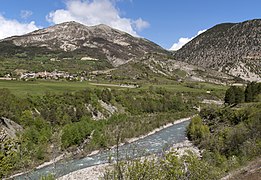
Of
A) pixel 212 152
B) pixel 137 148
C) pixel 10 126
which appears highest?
pixel 137 148

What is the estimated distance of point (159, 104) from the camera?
121188 mm

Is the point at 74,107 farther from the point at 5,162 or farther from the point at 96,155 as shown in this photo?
the point at 5,162

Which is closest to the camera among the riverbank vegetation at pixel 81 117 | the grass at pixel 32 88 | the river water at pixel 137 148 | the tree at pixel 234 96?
the river water at pixel 137 148

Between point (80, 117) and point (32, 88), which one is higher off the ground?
point (32, 88)

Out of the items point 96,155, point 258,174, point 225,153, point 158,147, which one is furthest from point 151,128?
point 258,174

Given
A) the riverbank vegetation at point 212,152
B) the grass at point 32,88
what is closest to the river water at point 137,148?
the riverbank vegetation at point 212,152

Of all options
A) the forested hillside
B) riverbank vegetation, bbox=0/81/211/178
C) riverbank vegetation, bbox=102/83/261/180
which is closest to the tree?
riverbank vegetation, bbox=102/83/261/180

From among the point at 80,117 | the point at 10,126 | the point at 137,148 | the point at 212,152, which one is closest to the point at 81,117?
the point at 80,117

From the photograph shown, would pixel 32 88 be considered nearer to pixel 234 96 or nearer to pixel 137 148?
pixel 234 96

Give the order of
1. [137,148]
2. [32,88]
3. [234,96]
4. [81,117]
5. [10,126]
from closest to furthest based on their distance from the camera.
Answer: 1. [137,148]
2. [10,126]
3. [81,117]
4. [234,96]
5. [32,88]

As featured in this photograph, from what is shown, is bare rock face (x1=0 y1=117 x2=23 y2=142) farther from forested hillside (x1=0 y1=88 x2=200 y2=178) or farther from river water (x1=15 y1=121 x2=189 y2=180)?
river water (x1=15 y1=121 x2=189 y2=180)

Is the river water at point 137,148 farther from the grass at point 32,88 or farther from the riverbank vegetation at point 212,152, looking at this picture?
the grass at point 32,88

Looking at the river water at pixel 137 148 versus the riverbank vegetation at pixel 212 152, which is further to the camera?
the river water at pixel 137 148

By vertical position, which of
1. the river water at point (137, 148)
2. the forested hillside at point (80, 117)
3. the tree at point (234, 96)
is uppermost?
the tree at point (234, 96)
